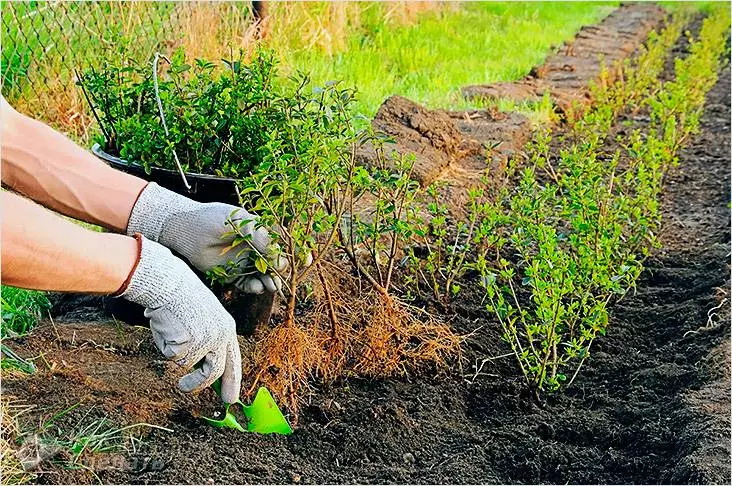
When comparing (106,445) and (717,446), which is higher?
(106,445)

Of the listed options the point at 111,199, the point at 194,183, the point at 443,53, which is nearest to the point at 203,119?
the point at 194,183

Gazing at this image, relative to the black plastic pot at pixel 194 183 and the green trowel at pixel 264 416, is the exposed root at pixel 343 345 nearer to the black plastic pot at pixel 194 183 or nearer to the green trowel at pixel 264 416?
the green trowel at pixel 264 416

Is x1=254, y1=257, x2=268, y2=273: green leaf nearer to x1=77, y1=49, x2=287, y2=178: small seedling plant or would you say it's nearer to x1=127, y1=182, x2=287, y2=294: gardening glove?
x1=127, y1=182, x2=287, y2=294: gardening glove

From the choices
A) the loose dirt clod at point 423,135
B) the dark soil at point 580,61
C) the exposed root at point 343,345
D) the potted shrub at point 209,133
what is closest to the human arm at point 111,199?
the potted shrub at point 209,133

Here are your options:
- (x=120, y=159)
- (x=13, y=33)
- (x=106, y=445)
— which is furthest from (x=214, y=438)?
(x=13, y=33)

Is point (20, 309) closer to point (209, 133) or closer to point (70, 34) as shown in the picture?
point (209, 133)

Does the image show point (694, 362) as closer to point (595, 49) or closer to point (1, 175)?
point (1, 175)

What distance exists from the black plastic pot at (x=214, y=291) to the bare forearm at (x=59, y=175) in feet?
0.61

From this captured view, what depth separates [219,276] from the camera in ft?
8.07

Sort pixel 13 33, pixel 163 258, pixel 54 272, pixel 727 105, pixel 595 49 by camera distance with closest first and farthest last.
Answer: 1. pixel 54 272
2. pixel 163 258
3. pixel 13 33
4. pixel 727 105
5. pixel 595 49

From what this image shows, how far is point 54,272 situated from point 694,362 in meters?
2.00

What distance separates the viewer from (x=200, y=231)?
8.05 feet

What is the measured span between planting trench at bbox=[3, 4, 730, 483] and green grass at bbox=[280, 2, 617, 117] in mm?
2446

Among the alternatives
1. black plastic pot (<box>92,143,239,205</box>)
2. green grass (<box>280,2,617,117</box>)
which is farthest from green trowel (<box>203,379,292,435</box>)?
green grass (<box>280,2,617,117</box>)
